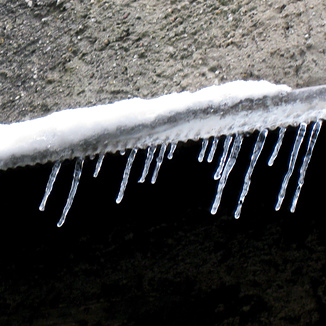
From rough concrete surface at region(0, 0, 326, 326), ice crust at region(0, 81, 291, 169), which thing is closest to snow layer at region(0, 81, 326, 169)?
ice crust at region(0, 81, 291, 169)

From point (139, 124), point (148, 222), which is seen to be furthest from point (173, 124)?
point (148, 222)

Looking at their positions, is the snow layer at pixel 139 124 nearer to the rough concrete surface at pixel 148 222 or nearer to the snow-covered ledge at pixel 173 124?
the snow-covered ledge at pixel 173 124

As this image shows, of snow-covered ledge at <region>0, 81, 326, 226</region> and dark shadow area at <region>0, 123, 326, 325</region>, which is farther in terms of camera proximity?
dark shadow area at <region>0, 123, 326, 325</region>

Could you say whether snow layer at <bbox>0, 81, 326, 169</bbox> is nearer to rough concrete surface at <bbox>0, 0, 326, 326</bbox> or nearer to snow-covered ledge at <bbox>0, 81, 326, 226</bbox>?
snow-covered ledge at <bbox>0, 81, 326, 226</bbox>

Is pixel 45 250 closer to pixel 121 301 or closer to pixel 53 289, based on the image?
pixel 53 289

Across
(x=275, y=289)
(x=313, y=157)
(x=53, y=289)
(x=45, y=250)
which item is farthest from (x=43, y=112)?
(x=275, y=289)

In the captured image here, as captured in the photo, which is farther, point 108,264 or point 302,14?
point 108,264

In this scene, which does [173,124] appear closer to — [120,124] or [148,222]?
[120,124]

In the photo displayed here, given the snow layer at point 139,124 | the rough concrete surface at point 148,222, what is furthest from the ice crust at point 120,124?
the rough concrete surface at point 148,222
